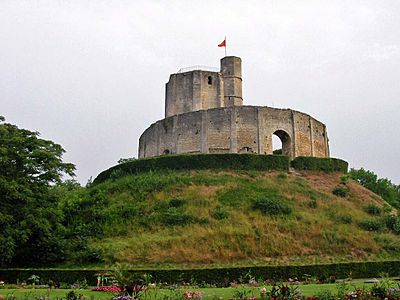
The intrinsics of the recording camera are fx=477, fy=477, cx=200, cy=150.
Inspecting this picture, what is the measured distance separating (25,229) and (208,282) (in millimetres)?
8656

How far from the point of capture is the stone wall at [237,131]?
127 ft

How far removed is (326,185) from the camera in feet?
115

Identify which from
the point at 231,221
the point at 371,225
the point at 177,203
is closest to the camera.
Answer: the point at 231,221

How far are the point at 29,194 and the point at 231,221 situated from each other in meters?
10.9

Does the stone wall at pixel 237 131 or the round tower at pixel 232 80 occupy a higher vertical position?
the round tower at pixel 232 80

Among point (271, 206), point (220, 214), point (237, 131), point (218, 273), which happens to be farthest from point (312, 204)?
point (218, 273)

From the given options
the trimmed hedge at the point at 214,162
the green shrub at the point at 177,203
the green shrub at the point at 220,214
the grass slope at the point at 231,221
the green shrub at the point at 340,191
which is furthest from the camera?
the trimmed hedge at the point at 214,162

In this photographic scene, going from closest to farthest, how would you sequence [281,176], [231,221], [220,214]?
[231,221] → [220,214] → [281,176]

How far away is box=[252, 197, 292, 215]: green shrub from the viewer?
28.3 m

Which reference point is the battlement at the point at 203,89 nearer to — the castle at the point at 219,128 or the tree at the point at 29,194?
the castle at the point at 219,128

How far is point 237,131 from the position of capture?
3853cm

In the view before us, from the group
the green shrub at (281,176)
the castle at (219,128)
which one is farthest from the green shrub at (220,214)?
the castle at (219,128)

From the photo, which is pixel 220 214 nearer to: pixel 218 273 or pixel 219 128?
pixel 218 273

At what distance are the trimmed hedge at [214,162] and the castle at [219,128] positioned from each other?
278 cm
